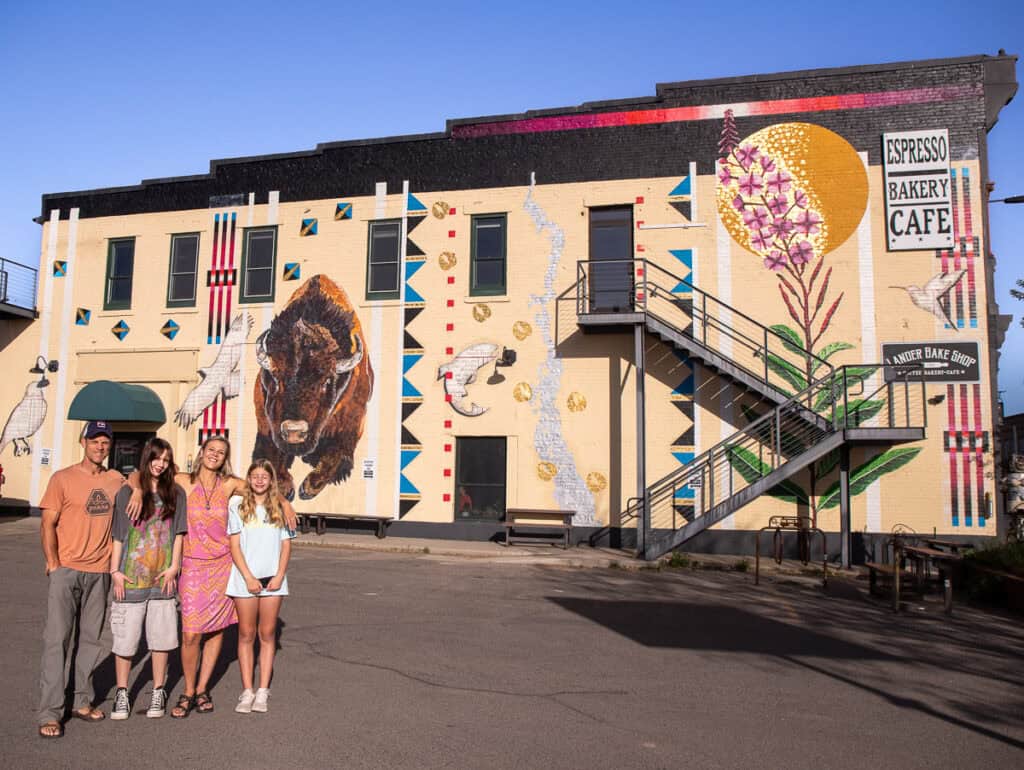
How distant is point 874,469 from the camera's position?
16047mm

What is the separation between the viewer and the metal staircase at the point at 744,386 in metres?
15.7

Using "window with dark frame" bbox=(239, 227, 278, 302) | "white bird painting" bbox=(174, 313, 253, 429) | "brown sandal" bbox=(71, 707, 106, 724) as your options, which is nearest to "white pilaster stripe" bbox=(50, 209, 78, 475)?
"white bird painting" bbox=(174, 313, 253, 429)

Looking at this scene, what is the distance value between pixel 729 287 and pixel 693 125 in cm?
373

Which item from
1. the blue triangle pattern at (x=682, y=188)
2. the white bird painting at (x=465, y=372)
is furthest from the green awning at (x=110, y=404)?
the blue triangle pattern at (x=682, y=188)

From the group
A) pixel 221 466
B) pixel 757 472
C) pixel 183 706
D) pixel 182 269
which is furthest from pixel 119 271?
pixel 183 706

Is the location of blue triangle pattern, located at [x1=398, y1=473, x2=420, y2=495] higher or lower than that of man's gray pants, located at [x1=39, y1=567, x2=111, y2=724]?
higher

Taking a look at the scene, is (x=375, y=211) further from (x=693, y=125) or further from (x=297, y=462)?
(x=693, y=125)

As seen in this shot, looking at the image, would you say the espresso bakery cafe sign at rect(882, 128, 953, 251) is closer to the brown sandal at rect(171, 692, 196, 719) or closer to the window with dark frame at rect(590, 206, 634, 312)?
the window with dark frame at rect(590, 206, 634, 312)

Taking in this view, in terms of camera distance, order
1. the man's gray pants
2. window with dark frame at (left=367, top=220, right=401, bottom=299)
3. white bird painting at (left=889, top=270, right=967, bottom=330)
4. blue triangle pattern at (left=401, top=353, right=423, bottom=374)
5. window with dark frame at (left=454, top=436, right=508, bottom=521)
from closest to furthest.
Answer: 1. the man's gray pants
2. white bird painting at (left=889, top=270, right=967, bottom=330)
3. window with dark frame at (left=454, top=436, right=508, bottom=521)
4. blue triangle pattern at (left=401, top=353, right=423, bottom=374)
5. window with dark frame at (left=367, top=220, right=401, bottom=299)

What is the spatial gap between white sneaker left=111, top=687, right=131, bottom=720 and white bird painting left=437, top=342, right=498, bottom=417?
42.3 feet

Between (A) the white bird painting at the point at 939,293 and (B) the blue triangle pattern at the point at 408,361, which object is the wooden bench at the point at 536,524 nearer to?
(B) the blue triangle pattern at the point at 408,361

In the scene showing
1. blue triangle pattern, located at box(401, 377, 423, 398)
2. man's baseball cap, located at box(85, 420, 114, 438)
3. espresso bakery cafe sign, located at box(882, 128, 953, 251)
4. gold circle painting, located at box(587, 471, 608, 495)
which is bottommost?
gold circle painting, located at box(587, 471, 608, 495)

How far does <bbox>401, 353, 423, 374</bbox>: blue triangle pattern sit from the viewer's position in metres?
18.6

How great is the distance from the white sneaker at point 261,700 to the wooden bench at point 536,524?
449 inches
